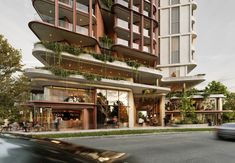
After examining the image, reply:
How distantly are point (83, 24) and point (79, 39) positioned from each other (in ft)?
11.2

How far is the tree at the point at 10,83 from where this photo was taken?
20484 millimetres

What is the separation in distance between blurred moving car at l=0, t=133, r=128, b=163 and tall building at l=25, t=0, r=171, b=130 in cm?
2355

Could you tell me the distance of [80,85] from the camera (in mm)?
29734

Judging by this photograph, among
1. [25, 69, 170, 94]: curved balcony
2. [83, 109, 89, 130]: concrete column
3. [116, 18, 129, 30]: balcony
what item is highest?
[116, 18, 129, 30]: balcony

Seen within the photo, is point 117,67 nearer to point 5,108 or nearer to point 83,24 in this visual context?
point 83,24

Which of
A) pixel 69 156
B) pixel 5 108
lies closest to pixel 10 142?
pixel 69 156

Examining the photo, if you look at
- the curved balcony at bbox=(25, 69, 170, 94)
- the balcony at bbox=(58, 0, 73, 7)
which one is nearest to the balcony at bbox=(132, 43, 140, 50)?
the curved balcony at bbox=(25, 69, 170, 94)

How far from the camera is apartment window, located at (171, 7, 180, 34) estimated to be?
5256 cm

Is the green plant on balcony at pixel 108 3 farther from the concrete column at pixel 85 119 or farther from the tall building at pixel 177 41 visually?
the tall building at pixel 177 41

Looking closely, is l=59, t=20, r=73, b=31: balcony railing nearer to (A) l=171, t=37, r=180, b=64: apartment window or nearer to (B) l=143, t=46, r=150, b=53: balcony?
(B) l=143, t=46, r=150, b=53: balcony

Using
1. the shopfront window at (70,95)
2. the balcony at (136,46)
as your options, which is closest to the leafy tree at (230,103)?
the balcony at (136,46)

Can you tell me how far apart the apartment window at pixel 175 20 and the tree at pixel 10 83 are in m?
37.3

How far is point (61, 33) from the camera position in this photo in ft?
103

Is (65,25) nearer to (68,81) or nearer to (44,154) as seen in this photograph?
(68,81)
